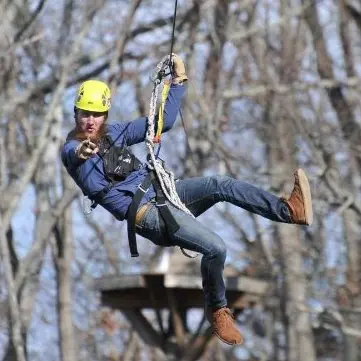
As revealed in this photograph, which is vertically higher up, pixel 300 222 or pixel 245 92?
pixel 245 92

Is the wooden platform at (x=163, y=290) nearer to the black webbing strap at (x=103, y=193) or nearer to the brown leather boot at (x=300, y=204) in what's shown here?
the black webbing strap at (x=103, y=193)

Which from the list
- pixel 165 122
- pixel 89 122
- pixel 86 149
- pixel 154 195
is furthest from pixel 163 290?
pixel 86 149

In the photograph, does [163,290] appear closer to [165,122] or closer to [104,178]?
[165,122]

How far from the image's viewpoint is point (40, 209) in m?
14.9

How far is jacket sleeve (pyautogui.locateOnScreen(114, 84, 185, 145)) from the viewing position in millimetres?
8250

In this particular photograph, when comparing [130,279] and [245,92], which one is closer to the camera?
[130,279]

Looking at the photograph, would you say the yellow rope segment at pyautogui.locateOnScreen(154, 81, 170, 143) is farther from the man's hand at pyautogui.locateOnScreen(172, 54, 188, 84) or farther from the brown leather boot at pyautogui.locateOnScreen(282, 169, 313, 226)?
the brown leather boot at pyautogui.locateOnScreen(282, 169, 313, 226)

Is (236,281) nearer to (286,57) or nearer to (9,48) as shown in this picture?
(9,48)

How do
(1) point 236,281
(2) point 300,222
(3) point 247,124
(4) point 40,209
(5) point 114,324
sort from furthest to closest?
(5) point 114,324
(3) point 247,124
(4) point 40,209
(1) point 236,281
(2) point 300,222

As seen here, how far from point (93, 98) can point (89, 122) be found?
0.15m

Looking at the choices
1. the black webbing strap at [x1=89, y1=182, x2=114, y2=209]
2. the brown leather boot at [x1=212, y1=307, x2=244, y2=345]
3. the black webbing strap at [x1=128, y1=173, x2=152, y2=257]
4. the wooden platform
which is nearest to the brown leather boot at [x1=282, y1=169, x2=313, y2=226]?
the brown leather boot at [x1=212, y1=307, x2=244, y2=345]

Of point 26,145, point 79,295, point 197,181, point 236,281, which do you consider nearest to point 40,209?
point 26,145

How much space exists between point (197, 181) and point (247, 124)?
971cm

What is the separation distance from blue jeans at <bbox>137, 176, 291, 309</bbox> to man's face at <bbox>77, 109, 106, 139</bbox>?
0.57 metres
